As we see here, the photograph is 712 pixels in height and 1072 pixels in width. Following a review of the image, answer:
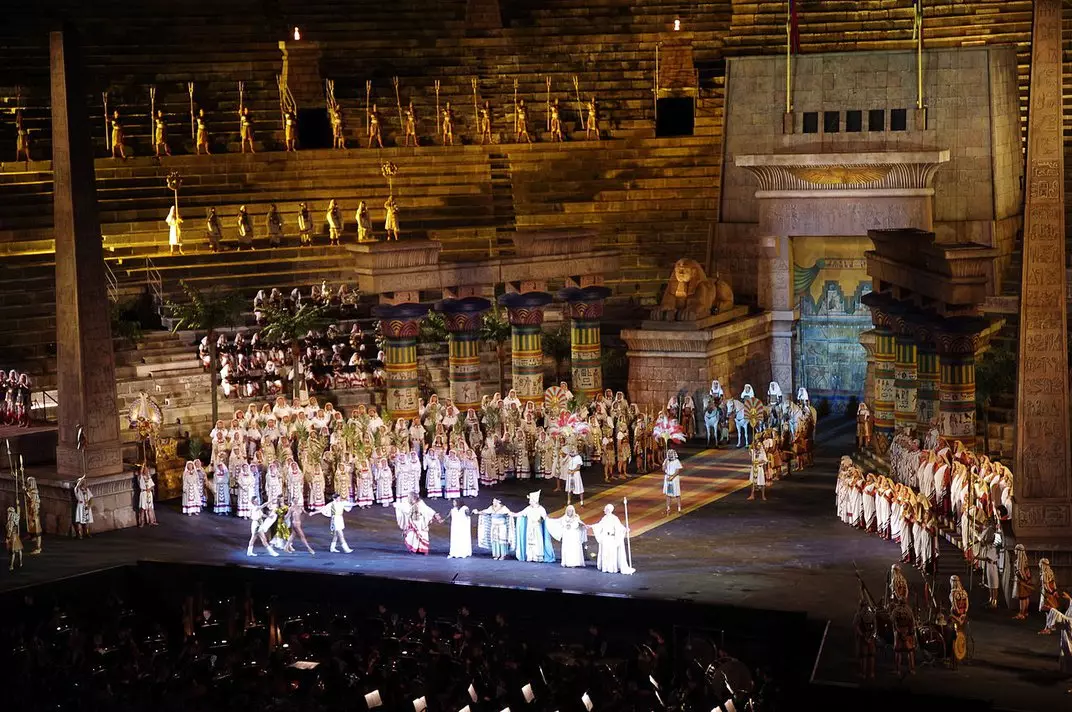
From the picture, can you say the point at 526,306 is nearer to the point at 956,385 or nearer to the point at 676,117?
the point at 956,385

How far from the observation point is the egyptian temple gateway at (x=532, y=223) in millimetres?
35938

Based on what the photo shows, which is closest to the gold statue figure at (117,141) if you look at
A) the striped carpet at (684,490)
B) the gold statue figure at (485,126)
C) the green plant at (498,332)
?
the gold statue figure at (485,126)

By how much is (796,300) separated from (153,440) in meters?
15.9

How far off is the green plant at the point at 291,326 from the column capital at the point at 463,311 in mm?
2645

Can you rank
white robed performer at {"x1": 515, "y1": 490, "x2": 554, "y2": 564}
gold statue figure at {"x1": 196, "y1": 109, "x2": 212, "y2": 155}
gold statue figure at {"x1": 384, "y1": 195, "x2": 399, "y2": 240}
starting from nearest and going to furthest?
white robed performer at {"x1": 515, "y1": 490, "x2": 554, "y2": 564} → gold statue figure at {"x1": 384, "y1": 195, "x2": 399, "y2": 240} → gold statue figure at {"x1": 196, "y1": 109, "x2": 212, "y2": 155}

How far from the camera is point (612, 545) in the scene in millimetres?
30062

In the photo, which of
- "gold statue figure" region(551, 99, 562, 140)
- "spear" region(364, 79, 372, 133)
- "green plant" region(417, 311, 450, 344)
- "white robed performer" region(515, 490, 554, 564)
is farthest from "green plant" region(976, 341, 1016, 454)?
"spear" region(364, 79, 372, 133)

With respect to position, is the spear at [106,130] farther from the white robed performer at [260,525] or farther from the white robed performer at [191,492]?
the white robed performer at [260,525]

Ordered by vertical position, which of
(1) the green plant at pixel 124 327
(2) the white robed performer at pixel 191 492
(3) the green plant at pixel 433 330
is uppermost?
(1) the green plant at pixel 124 327

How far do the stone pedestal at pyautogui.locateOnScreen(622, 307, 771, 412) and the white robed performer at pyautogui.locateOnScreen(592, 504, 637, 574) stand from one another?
10.8 m

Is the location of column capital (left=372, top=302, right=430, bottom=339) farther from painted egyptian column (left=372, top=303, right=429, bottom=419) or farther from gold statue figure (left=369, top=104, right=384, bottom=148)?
gold statue figure (left=369, top=104, right=384, bottom=148)

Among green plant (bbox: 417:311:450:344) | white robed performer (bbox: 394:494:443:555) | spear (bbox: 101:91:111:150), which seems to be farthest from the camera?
spear (bbox: 101:91:111:150)

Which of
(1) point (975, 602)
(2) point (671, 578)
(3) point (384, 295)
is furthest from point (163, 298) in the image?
(1) point (975, 602)

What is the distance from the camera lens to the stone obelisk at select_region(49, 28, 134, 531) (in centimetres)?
3247
